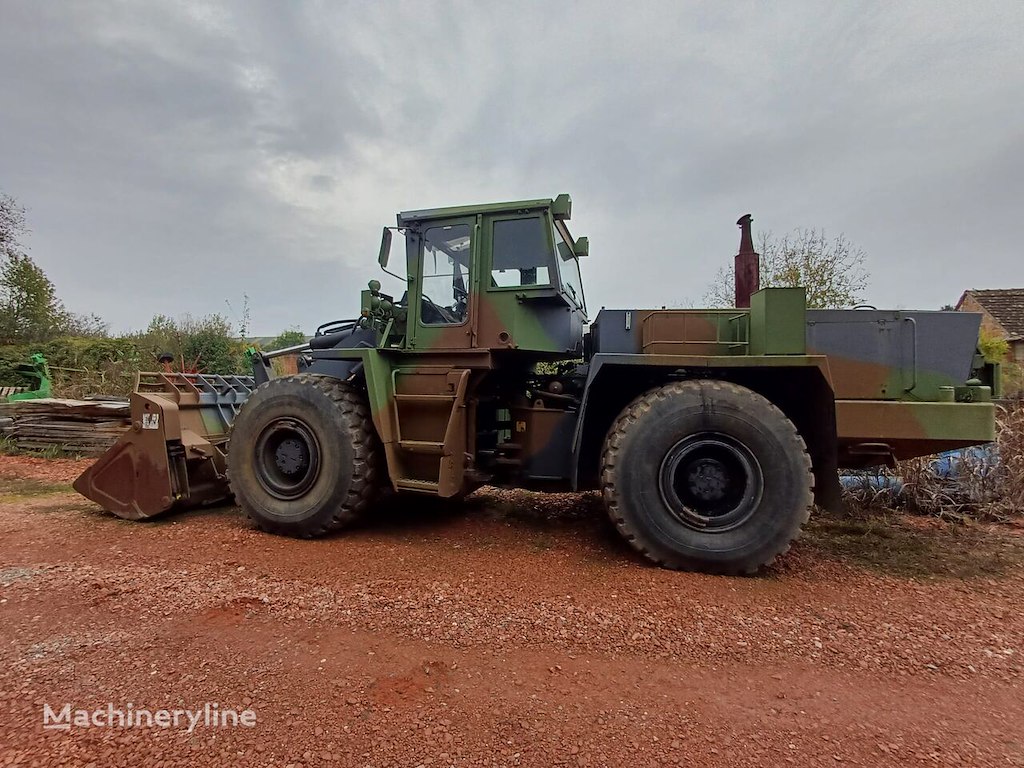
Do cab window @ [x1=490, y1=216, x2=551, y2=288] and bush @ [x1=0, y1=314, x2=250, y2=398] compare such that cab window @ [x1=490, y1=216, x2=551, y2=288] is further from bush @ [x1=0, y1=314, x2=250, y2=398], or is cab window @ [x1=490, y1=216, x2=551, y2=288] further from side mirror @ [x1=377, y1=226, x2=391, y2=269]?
bush @ [x1=0, y1=314, x2=250, y2=398]

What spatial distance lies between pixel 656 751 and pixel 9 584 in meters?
3.72

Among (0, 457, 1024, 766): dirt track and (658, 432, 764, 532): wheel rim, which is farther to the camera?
(658, 432, 764, 532): wheel rim

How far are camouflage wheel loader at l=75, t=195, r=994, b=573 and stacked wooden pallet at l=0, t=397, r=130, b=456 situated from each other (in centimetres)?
461

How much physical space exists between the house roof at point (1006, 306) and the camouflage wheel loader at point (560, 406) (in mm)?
22107

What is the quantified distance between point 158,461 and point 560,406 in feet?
11.4

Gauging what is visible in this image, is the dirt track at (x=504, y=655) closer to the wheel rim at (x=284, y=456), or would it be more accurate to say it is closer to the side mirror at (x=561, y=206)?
the wheel rim at (x=284, y=456)

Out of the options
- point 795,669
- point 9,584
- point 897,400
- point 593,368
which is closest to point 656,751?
point 795,669

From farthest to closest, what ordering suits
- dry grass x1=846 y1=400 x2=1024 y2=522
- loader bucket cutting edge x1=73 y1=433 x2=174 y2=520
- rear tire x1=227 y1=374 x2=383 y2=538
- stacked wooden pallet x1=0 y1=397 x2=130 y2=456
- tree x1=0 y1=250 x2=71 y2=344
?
tree x1=0 y1=250 x2=71 y2=344 < stacked wooden pallet x1=0 y1=397 x2=130 y2=456 < dry grass x1=846 y1=400 x2=1024 y2=522 < loader bucket cutting edge x1=73 y1=433 x2=174 y2=520 < rear tire x1=227 y1=374 x2=383 y2=538

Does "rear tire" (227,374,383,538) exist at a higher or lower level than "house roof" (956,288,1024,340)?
lower

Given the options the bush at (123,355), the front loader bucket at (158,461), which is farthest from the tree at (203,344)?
the front loader bucket at (158,461)

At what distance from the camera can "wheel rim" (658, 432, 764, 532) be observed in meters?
3.36

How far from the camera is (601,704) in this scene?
1.99 meters

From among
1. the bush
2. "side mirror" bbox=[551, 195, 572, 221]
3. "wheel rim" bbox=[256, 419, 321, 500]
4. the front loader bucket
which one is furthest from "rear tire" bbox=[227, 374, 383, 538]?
the bush

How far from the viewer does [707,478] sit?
3.47m
